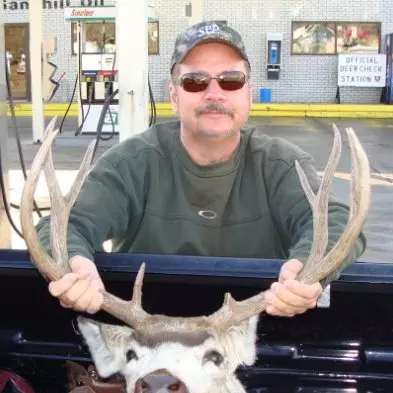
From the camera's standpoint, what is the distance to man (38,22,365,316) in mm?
3217

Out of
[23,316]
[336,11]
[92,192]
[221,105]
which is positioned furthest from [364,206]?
[336,11]

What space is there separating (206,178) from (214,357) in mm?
982

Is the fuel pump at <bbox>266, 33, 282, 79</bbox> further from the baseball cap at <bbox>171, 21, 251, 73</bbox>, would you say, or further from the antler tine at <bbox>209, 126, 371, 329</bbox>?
the antler tine at <bbox>209, 126, 371, 329</bbox>

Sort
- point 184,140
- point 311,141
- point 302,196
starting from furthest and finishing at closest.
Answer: point 311,141 < point 184,140 < point 302,196

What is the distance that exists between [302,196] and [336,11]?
2038 centimetres

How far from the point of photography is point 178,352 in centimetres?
242

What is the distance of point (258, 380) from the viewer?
2955 millimetres

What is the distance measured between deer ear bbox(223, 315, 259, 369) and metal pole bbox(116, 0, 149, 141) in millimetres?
4128

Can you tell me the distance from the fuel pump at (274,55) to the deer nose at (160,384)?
20718 mm

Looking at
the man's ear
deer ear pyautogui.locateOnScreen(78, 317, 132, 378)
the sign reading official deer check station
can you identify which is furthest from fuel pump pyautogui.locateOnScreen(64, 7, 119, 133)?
deer ear pyautogui.locateOnScreen(78, 317, 132, 378)

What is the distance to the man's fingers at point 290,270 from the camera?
2557mm

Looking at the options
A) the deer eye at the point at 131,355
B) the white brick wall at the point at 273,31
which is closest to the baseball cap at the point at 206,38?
the deer eye at the point at 131,355

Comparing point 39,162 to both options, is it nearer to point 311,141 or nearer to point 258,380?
point 258,380

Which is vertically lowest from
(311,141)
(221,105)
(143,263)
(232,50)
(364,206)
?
(311,141)
